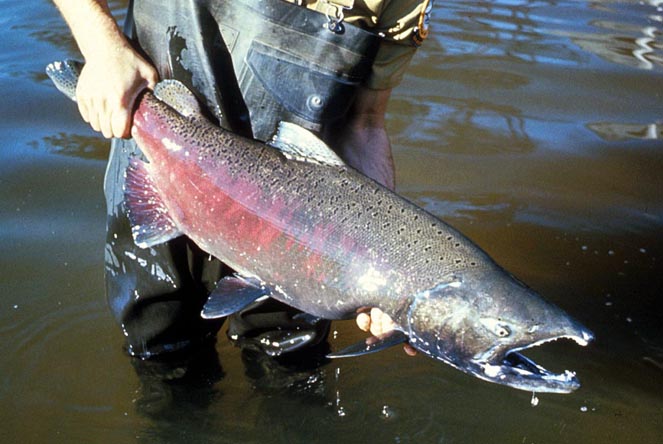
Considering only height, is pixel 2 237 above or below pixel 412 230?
below

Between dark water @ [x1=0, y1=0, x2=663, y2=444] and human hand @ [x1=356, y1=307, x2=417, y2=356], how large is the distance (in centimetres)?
99

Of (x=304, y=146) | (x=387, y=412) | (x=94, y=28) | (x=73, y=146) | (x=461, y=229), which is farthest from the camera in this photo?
(x=73, y=146)

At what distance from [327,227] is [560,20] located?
6.30 m

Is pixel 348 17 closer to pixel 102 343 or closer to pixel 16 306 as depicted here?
pixel 102 343

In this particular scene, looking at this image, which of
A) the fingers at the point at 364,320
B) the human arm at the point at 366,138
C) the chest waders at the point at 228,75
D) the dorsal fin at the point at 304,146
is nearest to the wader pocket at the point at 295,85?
the chest waders at the point at 228,75

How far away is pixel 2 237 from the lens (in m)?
4.21

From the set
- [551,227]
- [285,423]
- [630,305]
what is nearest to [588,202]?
[551,227]

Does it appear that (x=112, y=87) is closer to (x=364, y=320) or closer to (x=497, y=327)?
(x=364, y=320)

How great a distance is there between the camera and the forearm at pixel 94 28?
2572 millimetres

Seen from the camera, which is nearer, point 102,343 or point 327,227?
point 327,227

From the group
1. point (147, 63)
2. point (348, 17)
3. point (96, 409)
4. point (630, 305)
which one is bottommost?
point (96, 409)

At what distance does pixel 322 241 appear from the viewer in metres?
2.37

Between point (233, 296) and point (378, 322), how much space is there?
0.47 metres

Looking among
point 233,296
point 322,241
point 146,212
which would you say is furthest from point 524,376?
point 146,212
